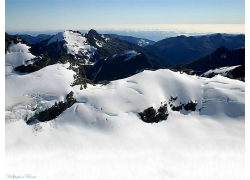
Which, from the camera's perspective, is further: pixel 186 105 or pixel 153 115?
pixel 186 105

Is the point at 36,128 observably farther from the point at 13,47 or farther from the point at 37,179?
the point at 13,47

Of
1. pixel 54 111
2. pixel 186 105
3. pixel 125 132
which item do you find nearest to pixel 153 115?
pixel 125 132

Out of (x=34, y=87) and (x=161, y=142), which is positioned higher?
(x=34, y=87)

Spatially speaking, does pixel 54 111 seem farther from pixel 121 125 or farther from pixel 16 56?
pixel 16 56

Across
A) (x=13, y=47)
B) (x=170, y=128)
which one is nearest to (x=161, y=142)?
(x=170, y=128)

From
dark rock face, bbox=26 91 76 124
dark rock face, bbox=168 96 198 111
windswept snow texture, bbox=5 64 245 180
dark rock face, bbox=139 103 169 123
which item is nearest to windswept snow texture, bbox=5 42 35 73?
windswept snow texture, bbox=5 64 245 180

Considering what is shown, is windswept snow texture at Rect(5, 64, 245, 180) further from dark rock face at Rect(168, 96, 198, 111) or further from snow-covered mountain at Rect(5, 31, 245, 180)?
dark rock face at Rect(168, 96, 198, 111)
